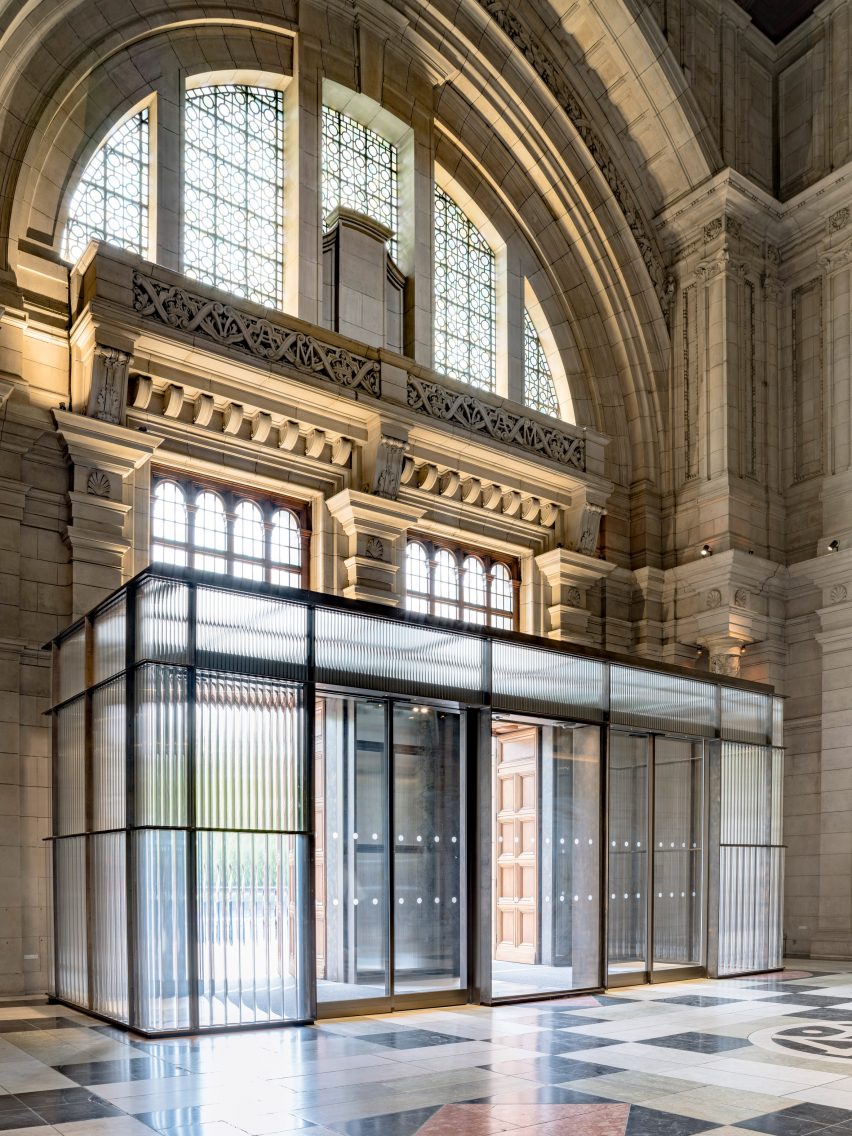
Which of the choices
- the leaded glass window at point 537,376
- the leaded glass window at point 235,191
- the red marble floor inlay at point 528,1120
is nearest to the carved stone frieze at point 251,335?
the leaded glass window at point 235,191

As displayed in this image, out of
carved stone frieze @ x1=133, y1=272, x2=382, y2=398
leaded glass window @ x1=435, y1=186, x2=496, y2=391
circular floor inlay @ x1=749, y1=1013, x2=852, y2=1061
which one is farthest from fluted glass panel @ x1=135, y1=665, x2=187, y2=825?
leaded glass window @ x1=435, y1=186, x2=496, y2=391

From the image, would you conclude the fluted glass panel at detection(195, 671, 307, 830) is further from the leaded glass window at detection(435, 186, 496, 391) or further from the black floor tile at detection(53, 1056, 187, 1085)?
the leaded glass window at detection(435, 186, 496, 391)

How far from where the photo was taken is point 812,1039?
11.1 meters

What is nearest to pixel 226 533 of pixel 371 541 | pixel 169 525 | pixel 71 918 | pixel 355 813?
pixel 169 525

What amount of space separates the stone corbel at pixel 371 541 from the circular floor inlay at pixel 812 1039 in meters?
8.87

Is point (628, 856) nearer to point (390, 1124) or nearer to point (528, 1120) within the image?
point (528, 1120)

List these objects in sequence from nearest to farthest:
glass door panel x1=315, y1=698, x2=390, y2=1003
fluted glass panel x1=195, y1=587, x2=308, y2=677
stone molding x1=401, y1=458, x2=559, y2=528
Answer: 1. fluted glass panel x1=195, y1=587, x2=308, y2=677
2. glass door panel x1=315, y1=698, x2=390, y2=1003
3. stone molding x1=401, y1=458, x2=559, y2=528

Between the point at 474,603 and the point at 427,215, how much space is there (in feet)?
24.1

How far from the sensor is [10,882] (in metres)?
14.1

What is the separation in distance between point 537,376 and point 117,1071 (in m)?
17.0

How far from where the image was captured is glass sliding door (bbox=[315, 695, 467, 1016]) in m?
12.6

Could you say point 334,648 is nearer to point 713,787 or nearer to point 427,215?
point 713,787

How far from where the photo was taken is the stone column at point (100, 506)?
49.6ft

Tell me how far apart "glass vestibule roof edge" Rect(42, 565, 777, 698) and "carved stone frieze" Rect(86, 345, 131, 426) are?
10.3 ft
